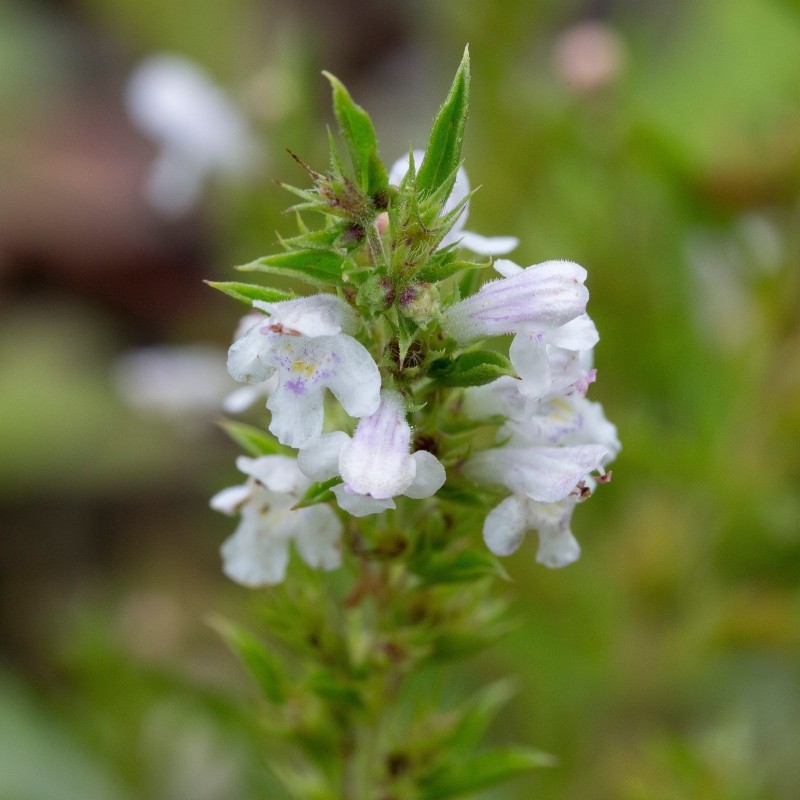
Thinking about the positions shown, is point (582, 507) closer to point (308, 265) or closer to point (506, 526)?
point (506, 526)

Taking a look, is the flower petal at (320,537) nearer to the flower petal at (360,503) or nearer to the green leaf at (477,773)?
the flower petal at (360,503)

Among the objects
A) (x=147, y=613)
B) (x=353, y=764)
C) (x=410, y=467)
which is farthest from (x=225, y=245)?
(x=410, y=467)

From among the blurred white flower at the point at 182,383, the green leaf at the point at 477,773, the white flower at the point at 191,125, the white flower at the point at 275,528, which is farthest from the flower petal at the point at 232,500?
the white flower at the point at 191,125

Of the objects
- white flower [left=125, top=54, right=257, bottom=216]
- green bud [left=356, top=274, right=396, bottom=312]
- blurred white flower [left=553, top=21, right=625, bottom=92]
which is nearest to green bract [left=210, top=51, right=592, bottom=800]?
green bud [left=356, top=274, right=396, bottom=312]

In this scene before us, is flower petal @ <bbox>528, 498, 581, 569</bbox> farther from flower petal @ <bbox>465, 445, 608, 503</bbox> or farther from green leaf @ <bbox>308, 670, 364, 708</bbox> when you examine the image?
green leaf @ <bbox>308, 670, 364, 708</bbox>

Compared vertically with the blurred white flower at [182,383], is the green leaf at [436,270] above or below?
below

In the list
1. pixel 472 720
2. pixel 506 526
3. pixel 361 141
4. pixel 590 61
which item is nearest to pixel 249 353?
pixel 361 141
